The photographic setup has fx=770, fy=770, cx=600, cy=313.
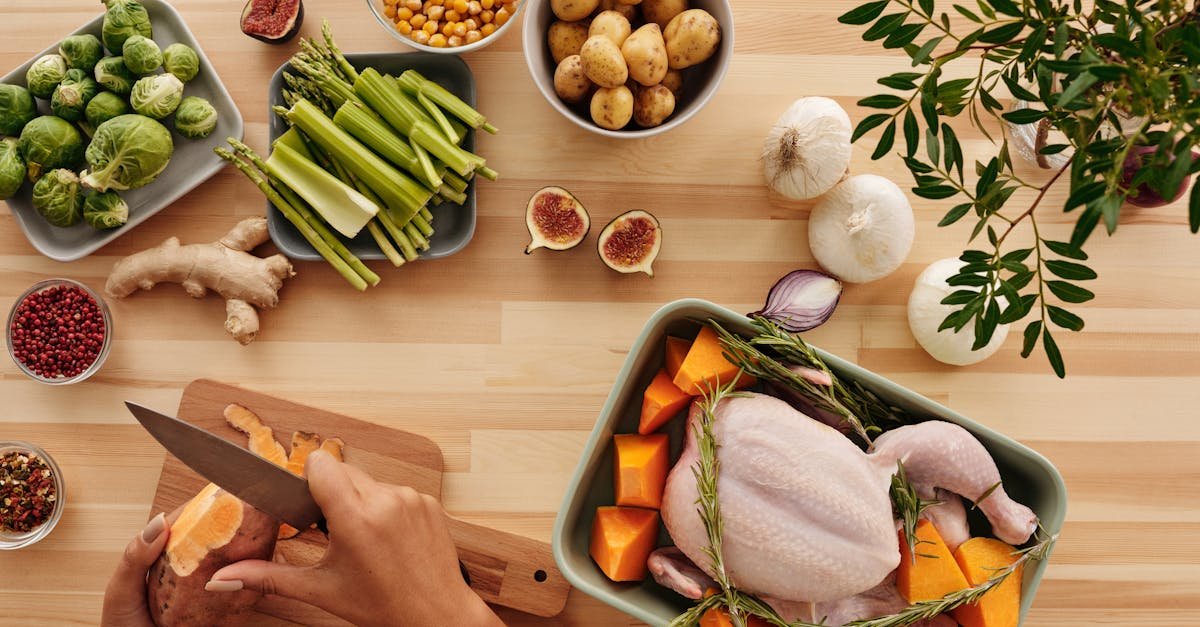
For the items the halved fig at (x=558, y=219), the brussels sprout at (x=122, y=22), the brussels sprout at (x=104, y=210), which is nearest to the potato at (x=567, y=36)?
the halved fig at (x=558, y=219)

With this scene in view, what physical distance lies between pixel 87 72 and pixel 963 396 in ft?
7.11

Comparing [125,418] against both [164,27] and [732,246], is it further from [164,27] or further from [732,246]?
[732,246]

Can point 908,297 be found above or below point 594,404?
above

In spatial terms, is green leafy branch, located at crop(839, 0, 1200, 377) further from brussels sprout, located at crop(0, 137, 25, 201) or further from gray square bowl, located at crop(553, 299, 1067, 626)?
brussels sprout, located at crop(0, 137, 25, 201)

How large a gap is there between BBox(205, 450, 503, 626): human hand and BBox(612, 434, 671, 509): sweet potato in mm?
386

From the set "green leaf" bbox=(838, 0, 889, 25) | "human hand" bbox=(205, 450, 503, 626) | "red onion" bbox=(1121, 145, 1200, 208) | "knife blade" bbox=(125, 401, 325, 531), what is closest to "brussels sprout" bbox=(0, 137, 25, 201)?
"knife blade" bbox=(125, 401, 325, 531)

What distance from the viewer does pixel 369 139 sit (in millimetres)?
1713

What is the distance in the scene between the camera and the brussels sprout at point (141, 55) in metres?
1.70

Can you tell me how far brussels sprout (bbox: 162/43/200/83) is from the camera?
1.74 m

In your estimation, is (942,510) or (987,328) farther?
(942,510)

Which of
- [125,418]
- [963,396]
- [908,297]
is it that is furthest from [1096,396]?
[125,418]

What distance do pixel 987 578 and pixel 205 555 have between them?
59.3 inches

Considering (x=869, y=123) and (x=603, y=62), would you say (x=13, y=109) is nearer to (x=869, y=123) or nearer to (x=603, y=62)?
(x=603, y=62)

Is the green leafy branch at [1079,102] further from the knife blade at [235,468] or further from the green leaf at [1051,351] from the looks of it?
the knife blade at [235,468]
